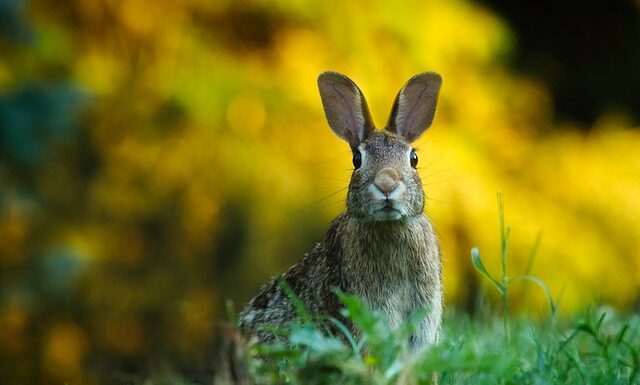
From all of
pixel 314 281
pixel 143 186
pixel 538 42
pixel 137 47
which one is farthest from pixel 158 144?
pixel 314 281

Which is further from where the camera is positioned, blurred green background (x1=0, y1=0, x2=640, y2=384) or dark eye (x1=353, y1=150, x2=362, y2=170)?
blurred green background (x1=0, y1=0, x2=640, y2=384)

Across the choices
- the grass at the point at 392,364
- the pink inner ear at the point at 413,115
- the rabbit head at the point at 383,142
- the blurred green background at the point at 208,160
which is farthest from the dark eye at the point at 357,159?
the blurred green background at the point at 208,160

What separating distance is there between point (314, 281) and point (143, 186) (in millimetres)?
5631

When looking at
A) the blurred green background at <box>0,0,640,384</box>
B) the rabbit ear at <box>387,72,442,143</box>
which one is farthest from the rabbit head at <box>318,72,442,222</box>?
the blurred green background at <box>0,0,640,384</box>

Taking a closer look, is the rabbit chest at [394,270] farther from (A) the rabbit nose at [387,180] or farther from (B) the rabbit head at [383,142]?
(A) the rabbit nose at [387,180]

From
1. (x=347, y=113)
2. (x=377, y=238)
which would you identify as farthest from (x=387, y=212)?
(x=347, y=113)

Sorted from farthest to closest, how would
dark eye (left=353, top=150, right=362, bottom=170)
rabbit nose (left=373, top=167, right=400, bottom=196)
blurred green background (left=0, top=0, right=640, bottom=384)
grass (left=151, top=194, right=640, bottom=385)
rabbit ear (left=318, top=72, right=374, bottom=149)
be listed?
blurred green background (left=0, top=0, right=640, bottom=384) < rabbit ear (left=318, top=72, right=374, bottom=149) < dark eye (left=353, top=150, right=362, bottom=170) < rabbit nose (left=373, top=167, right=400, bottom=196) < grass (left=151, top=194, right=640, bottom=385)

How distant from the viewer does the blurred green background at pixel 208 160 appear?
27.6ft

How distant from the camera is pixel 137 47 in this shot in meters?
9.20

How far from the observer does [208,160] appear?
863 cm

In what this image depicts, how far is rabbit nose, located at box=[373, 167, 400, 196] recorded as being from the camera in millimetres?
3188

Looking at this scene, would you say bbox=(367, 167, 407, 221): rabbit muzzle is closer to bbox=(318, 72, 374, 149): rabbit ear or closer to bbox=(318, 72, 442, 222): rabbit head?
bbox=(318, 72, 442, 222): rabbit head

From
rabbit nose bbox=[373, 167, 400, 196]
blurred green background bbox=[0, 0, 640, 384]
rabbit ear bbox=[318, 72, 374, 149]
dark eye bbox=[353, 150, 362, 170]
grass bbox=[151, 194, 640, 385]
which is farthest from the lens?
blurred green background bbox=[0, 0, 640, 384]

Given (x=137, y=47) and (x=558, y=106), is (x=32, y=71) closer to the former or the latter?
(x=137, y=47)
